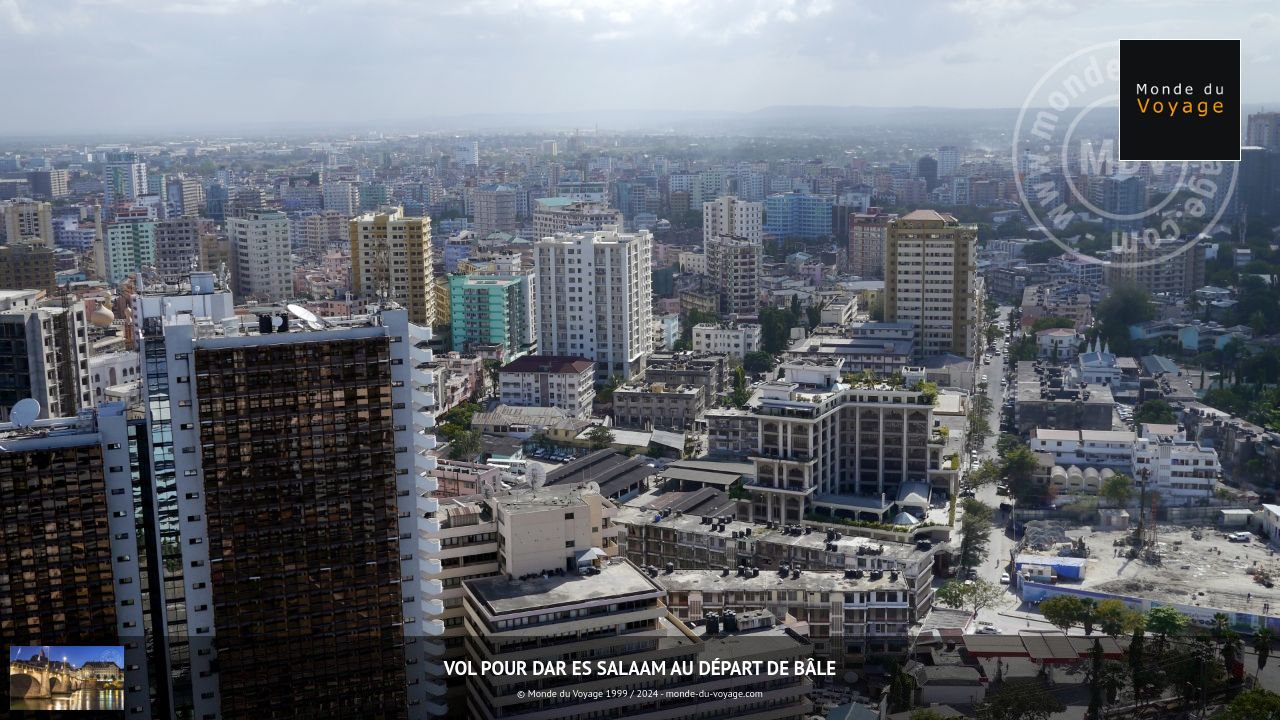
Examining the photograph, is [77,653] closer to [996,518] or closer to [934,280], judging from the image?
[996,518]

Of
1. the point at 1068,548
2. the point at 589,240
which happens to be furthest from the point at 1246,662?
the point at 589,240

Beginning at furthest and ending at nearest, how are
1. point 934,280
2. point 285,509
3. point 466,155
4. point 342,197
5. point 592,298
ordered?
point 466,155, point 342,197, point 934,280, point 592,298, point 285,509

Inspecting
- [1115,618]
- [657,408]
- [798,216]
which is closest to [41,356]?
[657,408]

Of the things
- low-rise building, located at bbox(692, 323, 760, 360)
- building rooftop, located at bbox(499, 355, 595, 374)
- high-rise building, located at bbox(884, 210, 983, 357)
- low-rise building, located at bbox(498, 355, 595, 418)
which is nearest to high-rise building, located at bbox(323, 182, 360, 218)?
low-rise building, located at bbox(692, 323, 760, 360)

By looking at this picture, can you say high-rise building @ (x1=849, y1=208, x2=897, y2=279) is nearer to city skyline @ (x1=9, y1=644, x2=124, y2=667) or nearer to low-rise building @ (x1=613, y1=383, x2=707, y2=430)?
low-rise building @ (x1=613, y1=383, x2=707, y2=430)

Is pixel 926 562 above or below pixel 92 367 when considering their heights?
below

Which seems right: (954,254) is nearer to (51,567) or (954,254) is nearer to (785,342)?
(785,342)
